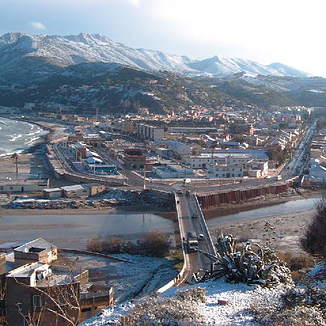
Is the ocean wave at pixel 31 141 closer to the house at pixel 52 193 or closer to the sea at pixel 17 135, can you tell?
the sea at pixel 17 135

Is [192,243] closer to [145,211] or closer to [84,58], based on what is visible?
[145,211]

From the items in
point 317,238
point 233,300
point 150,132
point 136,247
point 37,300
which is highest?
point 233,300

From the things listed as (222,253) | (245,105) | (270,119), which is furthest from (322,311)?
(245,105)

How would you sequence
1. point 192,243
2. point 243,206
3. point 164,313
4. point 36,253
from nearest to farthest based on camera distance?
point 164,313
point 36,253
point 192,243
point 243,206

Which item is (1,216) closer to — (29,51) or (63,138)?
(63,138)

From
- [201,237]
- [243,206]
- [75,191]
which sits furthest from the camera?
[243,206]

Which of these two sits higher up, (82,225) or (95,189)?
(95,189)

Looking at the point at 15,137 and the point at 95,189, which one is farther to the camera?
the point at 15,137

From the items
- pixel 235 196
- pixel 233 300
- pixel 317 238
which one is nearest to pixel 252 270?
pixel 233 300
